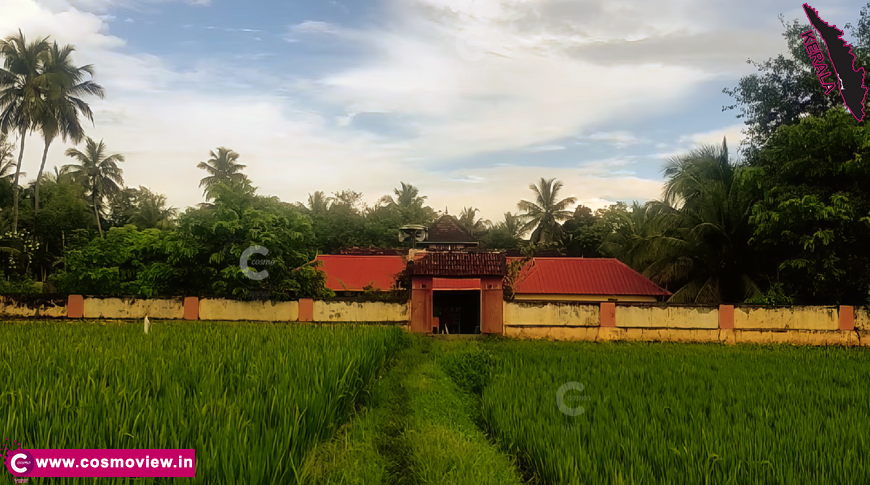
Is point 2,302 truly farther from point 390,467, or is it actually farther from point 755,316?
point 755,316

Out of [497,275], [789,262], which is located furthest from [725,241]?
[497,275]

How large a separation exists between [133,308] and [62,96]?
1814cm

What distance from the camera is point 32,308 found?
551 inches

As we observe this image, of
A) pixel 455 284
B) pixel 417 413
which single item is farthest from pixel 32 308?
pixel 417 413

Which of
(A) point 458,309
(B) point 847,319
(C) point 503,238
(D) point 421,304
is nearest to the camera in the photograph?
(B) point 847,319

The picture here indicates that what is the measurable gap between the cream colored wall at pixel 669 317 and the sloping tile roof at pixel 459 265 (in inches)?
127

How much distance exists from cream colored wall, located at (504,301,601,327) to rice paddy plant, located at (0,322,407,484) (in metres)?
6.23

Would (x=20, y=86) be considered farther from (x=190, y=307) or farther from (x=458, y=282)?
(x=458, y=282)

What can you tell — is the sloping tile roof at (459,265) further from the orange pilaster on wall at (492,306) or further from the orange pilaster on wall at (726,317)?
the orange pilaster on wall at (726,317)

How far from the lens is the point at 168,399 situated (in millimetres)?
3986

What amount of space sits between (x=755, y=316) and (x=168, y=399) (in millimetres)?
13446

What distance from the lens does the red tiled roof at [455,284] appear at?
13.7 meters

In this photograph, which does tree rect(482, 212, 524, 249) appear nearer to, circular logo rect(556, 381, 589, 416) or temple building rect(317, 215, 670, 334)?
temple building rect(317, 215, 670, 334)

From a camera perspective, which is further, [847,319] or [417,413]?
[847,319]
